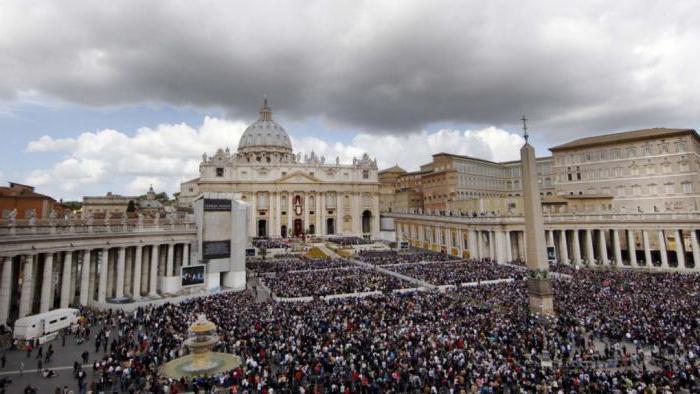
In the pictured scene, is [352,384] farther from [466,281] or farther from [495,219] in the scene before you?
[495,219]

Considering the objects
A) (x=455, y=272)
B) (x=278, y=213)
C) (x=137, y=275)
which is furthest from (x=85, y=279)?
(x=278, y=213)

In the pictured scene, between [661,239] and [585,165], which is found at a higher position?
[585,165]

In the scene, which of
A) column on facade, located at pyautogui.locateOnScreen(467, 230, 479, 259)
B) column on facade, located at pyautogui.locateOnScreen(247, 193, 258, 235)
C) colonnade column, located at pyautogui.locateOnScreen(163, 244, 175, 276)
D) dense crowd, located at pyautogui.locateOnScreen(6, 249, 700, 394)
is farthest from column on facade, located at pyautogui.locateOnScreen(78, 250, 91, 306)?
column on facade, located at pyautogui.locateOnScreen(247, 193, 258, 235)

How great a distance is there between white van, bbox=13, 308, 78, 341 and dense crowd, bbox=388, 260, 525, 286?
26084 mm

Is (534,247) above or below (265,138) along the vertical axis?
below

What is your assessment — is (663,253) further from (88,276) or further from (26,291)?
(26,291)

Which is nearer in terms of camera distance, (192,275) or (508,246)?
(192,275)

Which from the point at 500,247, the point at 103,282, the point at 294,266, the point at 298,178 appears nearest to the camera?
the point at 103,282

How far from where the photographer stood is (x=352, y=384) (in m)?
14.2

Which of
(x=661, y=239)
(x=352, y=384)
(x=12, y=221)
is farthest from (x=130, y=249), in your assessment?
(x=661, y=239)

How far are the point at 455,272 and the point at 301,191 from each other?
61755 millimetres

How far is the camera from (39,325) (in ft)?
68.8

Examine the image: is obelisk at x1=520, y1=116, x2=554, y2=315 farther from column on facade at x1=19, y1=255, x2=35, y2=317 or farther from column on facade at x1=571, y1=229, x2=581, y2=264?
column on facade at x1=19, y1=255, x2=35, y2=317

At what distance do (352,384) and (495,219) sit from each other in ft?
131
